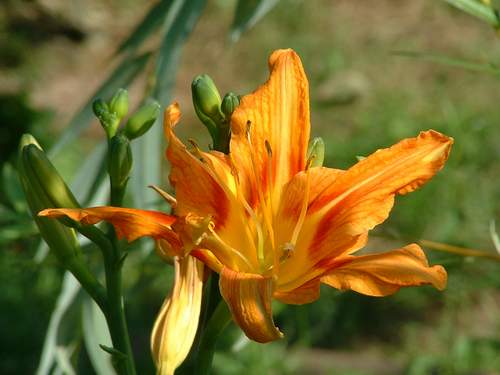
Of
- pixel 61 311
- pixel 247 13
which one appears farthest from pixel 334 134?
pixel 61 311

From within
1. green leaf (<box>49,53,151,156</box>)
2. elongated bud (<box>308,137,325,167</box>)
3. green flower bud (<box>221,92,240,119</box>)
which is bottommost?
green leaf (<box>49,53,151,156</box>)

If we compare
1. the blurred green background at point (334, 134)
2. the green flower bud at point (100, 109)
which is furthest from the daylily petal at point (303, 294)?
the blurred green background at point (334, 134)

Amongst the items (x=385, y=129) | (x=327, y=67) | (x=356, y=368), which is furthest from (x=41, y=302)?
(x=327, y=67)

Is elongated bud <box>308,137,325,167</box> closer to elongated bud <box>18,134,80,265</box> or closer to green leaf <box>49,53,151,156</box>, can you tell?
elongated bud <box>18,134,80,265</box>

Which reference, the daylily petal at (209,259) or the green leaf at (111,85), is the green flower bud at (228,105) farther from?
the green leaf at (111,85)

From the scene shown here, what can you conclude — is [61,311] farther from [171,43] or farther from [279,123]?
[279,123]

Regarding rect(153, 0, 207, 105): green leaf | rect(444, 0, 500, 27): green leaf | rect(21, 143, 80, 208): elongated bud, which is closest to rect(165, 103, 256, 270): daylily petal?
rect(21, 143, 80, 208): elongated bud
